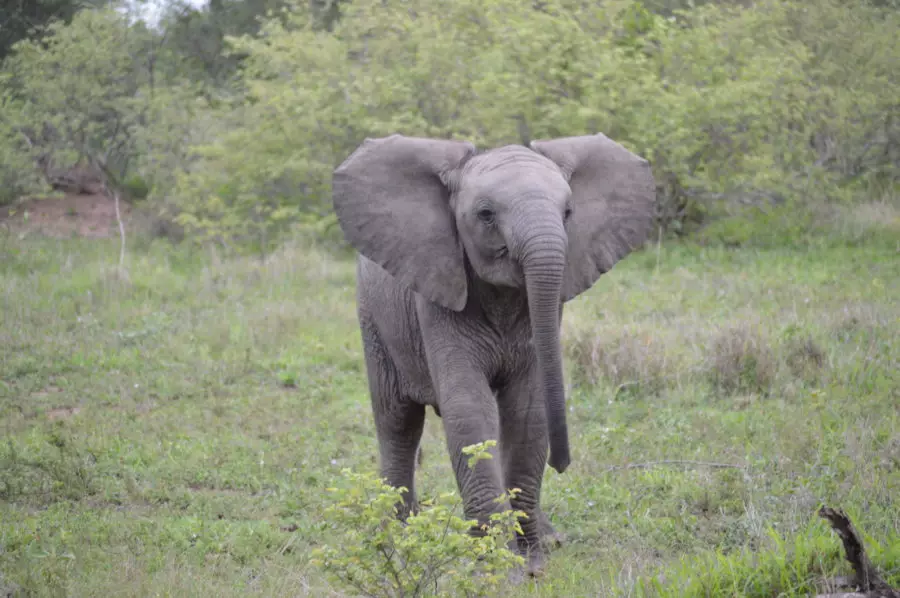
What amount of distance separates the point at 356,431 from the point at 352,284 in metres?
5.90

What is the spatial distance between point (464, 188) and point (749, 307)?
6.47 metres

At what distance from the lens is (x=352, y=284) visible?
1382 centimetres

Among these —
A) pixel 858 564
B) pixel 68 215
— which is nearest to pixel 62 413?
pixel 858 564

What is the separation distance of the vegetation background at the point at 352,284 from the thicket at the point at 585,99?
0.08 metres

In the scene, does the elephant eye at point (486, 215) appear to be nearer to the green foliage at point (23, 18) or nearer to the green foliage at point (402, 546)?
the green foliage at point (402, 546)

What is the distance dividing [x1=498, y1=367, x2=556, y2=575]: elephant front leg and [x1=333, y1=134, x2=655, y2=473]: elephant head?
0.54m

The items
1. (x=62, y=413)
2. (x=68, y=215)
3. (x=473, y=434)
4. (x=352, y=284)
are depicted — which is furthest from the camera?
(x=68, y=215)

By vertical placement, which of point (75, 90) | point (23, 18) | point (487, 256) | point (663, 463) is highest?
point (23, 18)

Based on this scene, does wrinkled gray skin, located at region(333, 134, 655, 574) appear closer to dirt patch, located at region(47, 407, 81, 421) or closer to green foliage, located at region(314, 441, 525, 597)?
green foliage, located at region(314, 441, 525, 597)

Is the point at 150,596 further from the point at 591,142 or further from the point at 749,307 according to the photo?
the point at 749,307

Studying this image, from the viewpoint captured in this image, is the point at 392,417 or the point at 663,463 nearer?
the point at 392,417

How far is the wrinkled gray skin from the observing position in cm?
466

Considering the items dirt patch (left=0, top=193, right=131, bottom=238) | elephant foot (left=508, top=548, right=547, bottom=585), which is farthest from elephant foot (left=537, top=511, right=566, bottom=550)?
dirt patch (left=0, top=193, right=131, bottom=238)

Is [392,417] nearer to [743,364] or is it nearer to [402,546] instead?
[402,546]
